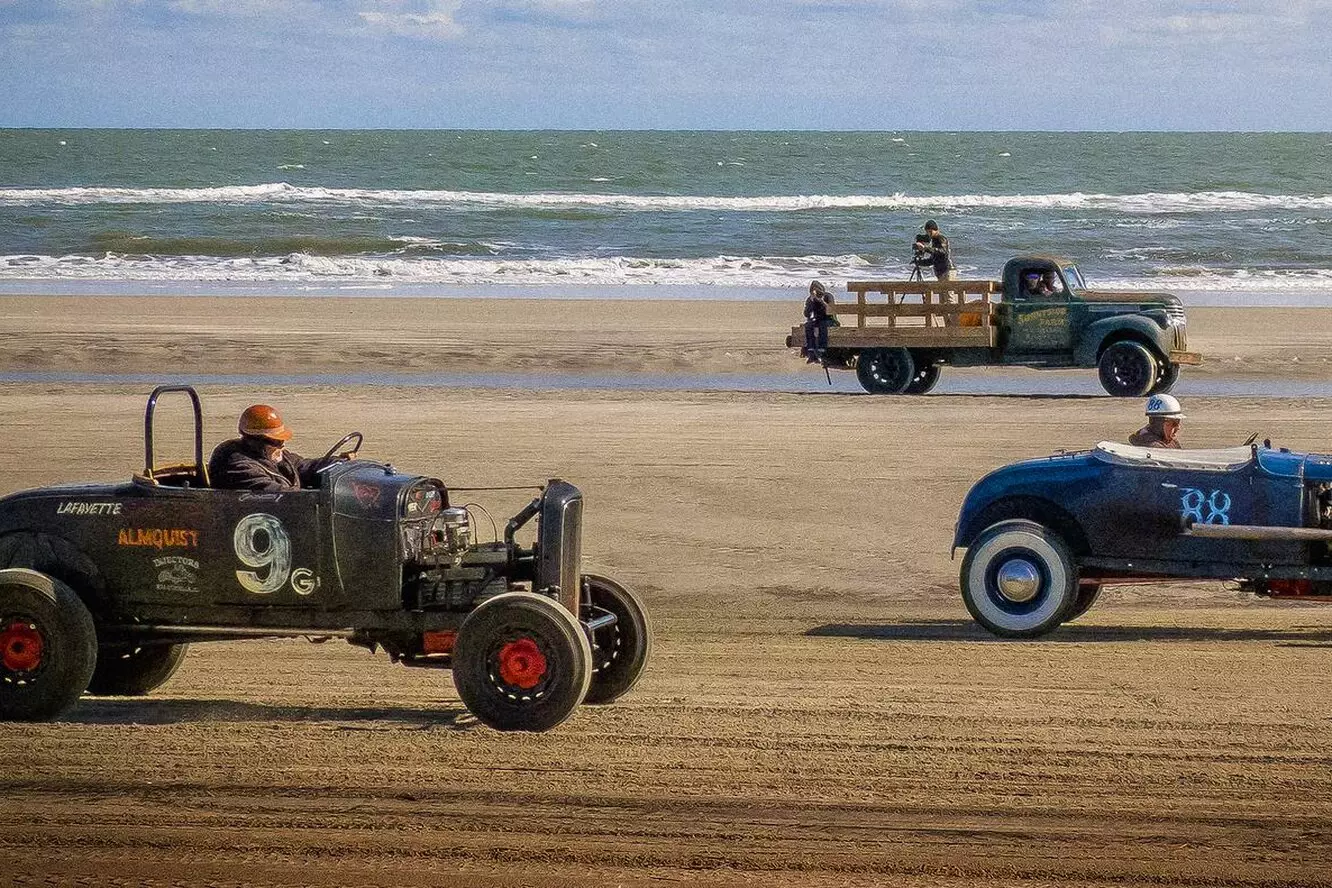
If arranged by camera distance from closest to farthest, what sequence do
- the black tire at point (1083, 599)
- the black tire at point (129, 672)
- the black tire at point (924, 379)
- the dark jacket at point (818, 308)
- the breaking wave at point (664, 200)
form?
the black tire at point (129, 672), the black tire at point (1083, 599), the dark jacket at point (818, 308), the black tire at point (924, 379), the breaking wave at point (664, 200)

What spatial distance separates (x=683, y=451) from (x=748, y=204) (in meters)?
48.6

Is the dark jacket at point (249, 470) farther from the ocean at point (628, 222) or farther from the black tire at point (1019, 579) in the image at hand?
the ocean at point (628, 222)

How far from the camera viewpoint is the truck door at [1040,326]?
2050 cm

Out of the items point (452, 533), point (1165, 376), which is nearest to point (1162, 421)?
point (452, 533)

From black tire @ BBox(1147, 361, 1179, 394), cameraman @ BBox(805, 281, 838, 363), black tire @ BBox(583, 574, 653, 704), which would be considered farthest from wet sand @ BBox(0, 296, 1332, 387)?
black tire @ BBox(583, 574, 653, 704)

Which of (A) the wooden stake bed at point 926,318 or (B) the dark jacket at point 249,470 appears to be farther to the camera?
(A) the wooden stake bed at point 926,318

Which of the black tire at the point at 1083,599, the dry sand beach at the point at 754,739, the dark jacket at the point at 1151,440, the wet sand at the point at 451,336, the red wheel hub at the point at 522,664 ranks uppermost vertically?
the wet sand at the point at 451,336

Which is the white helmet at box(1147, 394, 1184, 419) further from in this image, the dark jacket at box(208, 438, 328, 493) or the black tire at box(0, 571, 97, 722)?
the black tire at box(0, 571, 97, 722)

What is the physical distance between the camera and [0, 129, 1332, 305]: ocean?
37000 millimetres

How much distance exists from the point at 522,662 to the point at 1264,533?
4.15 metres

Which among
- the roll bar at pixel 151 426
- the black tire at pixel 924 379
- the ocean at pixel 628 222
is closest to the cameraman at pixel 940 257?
the black tire at pixel 924 379

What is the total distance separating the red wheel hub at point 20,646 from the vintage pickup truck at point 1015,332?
14322 mm

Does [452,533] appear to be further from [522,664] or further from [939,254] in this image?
[939,254]

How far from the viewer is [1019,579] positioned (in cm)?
952
